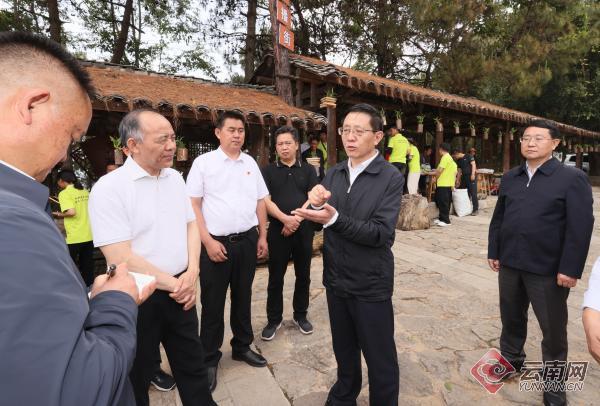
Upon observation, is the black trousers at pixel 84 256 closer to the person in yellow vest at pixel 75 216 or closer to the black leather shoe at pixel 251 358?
the person in yellow vest at pixel 75 216

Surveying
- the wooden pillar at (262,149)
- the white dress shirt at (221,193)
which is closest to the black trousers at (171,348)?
the white dress shirt at (221,193)

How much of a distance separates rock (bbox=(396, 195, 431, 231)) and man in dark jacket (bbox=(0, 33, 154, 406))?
7.96 meters

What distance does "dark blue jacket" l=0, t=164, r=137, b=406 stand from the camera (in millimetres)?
637

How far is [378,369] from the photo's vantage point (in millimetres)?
2057

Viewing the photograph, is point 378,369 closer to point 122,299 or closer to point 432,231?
point 122,299

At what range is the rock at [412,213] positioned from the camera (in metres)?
8.38

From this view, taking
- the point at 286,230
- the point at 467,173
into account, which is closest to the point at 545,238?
the point at 286,230

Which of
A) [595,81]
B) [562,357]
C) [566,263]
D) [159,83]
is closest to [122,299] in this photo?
[566,263]

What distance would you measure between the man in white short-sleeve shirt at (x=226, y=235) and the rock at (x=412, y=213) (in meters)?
6.20

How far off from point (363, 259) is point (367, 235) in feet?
0.69

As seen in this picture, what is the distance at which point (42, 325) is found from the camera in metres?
0.66

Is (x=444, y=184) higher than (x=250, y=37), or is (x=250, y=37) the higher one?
(x=250, y=37)

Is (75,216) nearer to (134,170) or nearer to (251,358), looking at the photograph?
(251,358)

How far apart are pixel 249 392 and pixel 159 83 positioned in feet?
20.8
